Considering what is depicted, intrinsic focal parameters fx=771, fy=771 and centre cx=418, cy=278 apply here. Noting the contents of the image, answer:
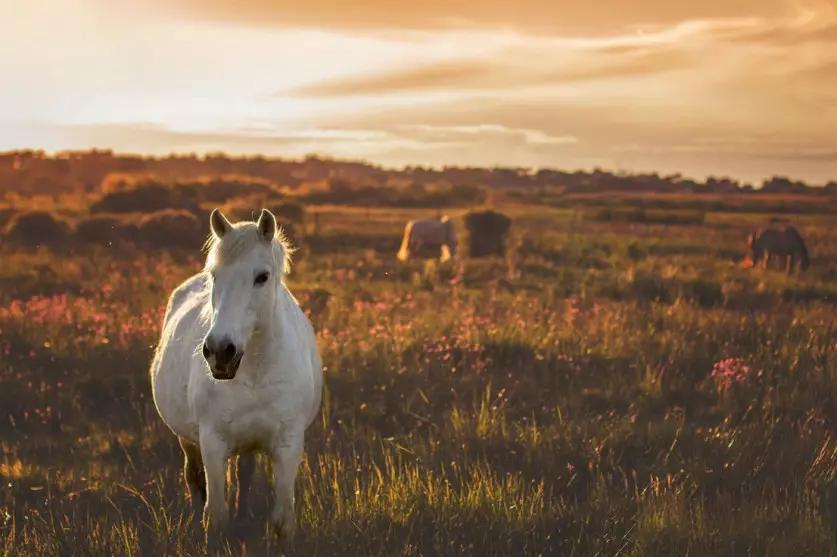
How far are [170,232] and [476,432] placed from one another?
23.5 meters

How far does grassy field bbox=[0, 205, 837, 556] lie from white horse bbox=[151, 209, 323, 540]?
1.59 feet

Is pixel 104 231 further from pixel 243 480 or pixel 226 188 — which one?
pixel 226 188

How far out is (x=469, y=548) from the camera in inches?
181

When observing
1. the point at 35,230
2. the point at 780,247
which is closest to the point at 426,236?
the point at 780,247

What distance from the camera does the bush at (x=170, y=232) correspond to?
2730 centimetres

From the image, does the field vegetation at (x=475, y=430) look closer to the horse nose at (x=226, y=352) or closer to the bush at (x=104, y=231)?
the horse nose at (x=226, y=352)

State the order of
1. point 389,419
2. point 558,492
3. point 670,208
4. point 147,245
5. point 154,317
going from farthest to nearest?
point 670,208 → point 147,245 → point 154,317 → point 389,419 → point 558,492

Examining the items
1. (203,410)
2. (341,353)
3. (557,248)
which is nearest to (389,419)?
(341,353)

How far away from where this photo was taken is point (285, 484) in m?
4.52

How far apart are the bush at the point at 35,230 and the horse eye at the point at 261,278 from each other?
25304mm

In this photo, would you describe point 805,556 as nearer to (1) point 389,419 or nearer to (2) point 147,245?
(1) point 389,419

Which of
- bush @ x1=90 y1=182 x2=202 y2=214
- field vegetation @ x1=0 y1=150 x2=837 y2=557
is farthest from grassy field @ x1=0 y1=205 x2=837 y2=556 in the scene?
bush @ x1=90 y1=182 x2=202 y2=214

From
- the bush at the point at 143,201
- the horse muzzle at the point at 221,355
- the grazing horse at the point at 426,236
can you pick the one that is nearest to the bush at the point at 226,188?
the bush at the point at 143,201

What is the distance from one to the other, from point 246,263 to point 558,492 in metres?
3.08
